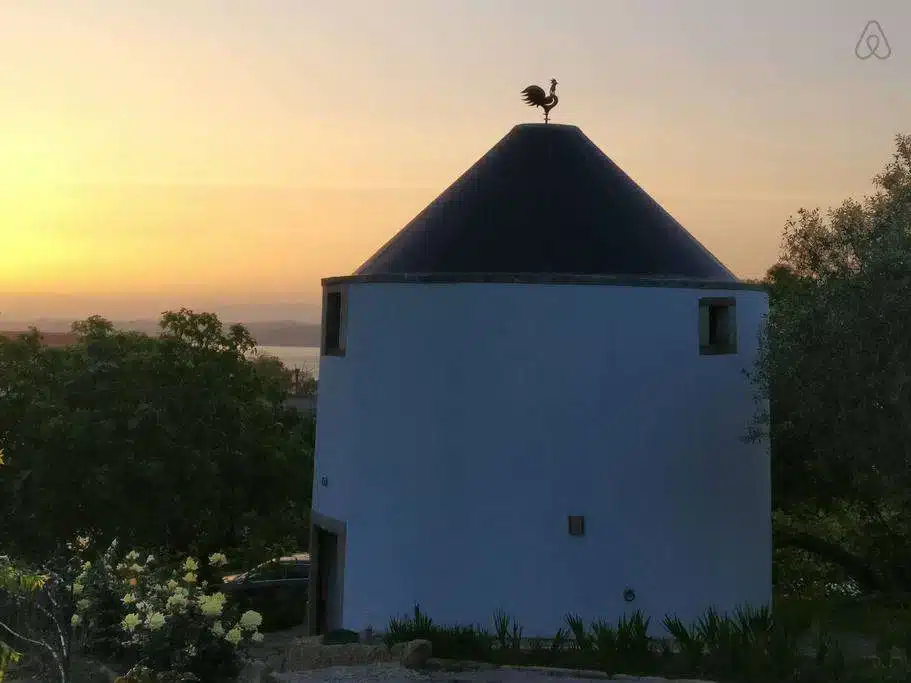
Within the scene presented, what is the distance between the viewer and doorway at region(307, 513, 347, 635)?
1706 cm

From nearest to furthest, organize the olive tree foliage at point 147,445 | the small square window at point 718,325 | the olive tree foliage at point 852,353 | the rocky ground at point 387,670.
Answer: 1. the rocky ground at point 387,670
2. the olive tree foliage at point 852,353
3. the small square window at point 718,325
4. the olive tree foliage at point 147,445

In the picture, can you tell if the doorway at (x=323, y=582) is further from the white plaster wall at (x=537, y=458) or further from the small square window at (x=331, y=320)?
the small square window at (x=331, y=320)

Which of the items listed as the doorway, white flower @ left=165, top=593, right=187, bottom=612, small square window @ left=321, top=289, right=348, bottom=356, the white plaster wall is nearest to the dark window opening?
small square window @ left=321, top=289, right=348, bottom=356

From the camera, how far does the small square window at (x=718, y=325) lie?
1587 centimetres

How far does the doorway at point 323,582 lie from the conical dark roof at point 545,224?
4.22 metres

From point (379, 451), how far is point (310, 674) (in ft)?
13.0

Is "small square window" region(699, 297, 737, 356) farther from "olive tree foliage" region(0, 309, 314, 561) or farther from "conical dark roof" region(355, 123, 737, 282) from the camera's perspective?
"olive tree foliage" region(0, 309, 314, 561)

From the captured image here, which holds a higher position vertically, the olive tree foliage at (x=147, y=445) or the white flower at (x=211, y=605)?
the olive tree foliage at (x=147, y=445)

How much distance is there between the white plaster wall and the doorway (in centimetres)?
142

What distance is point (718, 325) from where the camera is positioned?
1616 centimetres

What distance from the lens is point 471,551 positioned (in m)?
14.9

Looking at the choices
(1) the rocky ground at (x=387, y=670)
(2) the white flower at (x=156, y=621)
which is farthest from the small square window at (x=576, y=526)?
(2) the white flower at (x=156, y=621)

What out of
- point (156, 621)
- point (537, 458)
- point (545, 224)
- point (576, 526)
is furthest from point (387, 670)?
point (545, 224)

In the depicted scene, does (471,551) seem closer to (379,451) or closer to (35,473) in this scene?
(379,451)
